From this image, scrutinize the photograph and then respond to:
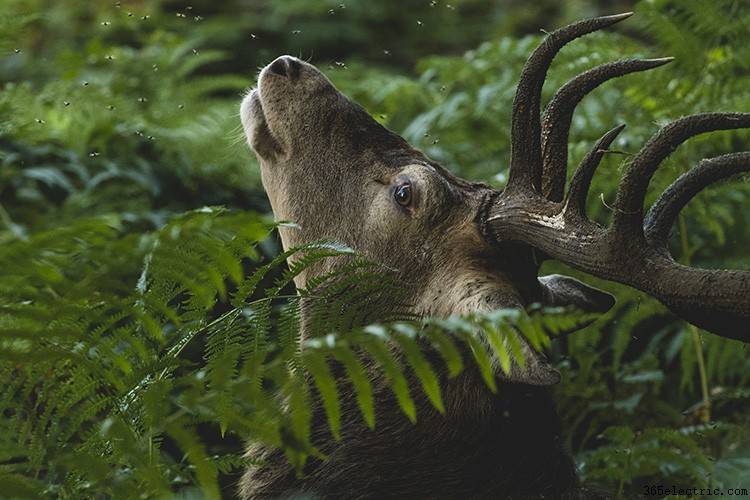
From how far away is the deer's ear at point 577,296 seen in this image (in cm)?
406

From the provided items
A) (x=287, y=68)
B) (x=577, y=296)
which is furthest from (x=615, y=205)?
(x=287, y=68)

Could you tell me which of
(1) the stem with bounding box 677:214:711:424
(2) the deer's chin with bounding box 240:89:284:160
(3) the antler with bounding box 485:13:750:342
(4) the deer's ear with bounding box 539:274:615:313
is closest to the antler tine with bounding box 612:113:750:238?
(3) the antler with bounding box 485:13:750:342

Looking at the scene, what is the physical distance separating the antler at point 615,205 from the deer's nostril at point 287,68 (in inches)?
43.8

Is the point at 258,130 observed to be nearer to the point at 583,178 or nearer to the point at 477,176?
the point at 583,178

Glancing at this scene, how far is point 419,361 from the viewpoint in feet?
7.32

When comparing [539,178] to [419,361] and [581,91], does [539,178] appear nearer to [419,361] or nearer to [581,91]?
A: [581,91]

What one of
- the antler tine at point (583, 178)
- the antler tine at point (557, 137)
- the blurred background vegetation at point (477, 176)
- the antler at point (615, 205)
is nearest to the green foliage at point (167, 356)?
the blurred background vegetation at point (477, 176)

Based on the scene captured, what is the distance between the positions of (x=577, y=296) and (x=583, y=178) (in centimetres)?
80

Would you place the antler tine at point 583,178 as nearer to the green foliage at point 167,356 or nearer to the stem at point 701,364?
the green foliage at point 167,356

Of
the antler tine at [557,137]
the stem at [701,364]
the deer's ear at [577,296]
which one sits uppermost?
the antler tine at [557,137]

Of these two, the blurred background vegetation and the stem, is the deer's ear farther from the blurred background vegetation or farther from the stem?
the stem

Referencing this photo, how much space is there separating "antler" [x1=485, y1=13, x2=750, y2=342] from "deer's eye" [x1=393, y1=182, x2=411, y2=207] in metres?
0.36

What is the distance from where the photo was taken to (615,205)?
10.8 feet

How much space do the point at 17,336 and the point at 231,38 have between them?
9866 millimetres
